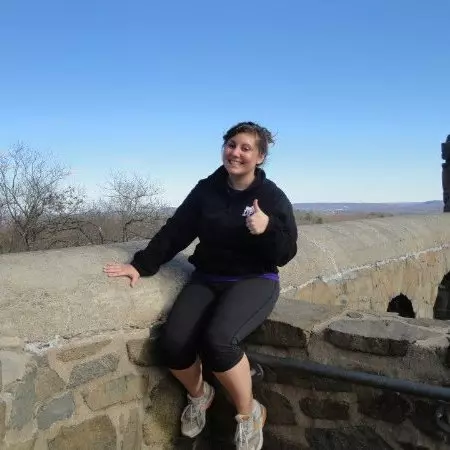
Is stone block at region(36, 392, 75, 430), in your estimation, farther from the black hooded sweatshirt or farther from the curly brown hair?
the curly brown hair

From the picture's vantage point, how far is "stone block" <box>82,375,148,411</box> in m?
2.26

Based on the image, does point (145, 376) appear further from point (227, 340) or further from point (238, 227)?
point (238, 227)

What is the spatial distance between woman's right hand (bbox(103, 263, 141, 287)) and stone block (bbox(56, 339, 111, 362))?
291 millimetres

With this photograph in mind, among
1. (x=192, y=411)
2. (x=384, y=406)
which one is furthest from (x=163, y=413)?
(x=384, y=406)

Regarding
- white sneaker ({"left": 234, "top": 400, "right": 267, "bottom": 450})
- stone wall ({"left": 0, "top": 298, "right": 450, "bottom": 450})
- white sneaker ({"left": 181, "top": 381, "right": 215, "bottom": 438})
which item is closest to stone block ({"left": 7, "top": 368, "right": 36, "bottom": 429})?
stone wall ({"left": 0, "top": 298, "right": 450, "bottom": 450})

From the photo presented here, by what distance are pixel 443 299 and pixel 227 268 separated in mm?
4577

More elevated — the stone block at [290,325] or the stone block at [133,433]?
the stone block at [290,325]

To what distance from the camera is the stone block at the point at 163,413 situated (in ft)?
8.13

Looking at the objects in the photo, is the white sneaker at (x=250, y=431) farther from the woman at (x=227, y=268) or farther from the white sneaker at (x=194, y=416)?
the white sneaker at (x=194, y=416)

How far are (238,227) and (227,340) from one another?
1.64 feet

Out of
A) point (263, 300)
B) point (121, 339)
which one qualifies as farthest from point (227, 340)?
point (121, 339)

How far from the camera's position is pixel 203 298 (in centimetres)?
243

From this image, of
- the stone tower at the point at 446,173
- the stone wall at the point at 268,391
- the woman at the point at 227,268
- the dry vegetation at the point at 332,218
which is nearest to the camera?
the stone wall at the point at 268,391

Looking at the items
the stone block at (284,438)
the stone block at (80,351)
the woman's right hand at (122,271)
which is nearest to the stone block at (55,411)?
the stone block at (80,351)
